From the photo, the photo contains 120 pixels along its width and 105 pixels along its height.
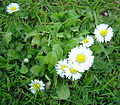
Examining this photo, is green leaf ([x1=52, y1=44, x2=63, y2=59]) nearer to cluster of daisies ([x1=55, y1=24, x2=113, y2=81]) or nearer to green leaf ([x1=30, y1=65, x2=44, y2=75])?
cluster of daisies ([x1=55, y1=24, x2=113, y2=81])

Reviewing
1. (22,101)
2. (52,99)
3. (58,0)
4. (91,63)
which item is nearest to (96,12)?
(58,0)

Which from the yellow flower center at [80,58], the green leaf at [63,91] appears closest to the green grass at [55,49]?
the green leaf at [63,91]

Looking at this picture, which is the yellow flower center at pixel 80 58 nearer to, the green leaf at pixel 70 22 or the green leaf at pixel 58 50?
the green leaf at pixel 58 50

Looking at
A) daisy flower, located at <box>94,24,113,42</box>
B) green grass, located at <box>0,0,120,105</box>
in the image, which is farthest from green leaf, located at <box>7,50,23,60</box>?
daisy flower, located at <box>94,24,113,42</box>

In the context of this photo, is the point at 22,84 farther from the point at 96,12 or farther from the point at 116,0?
the point at 116,0

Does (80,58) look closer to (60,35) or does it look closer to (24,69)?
(60,35)

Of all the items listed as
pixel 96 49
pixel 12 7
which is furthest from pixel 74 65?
pixel 12 7
